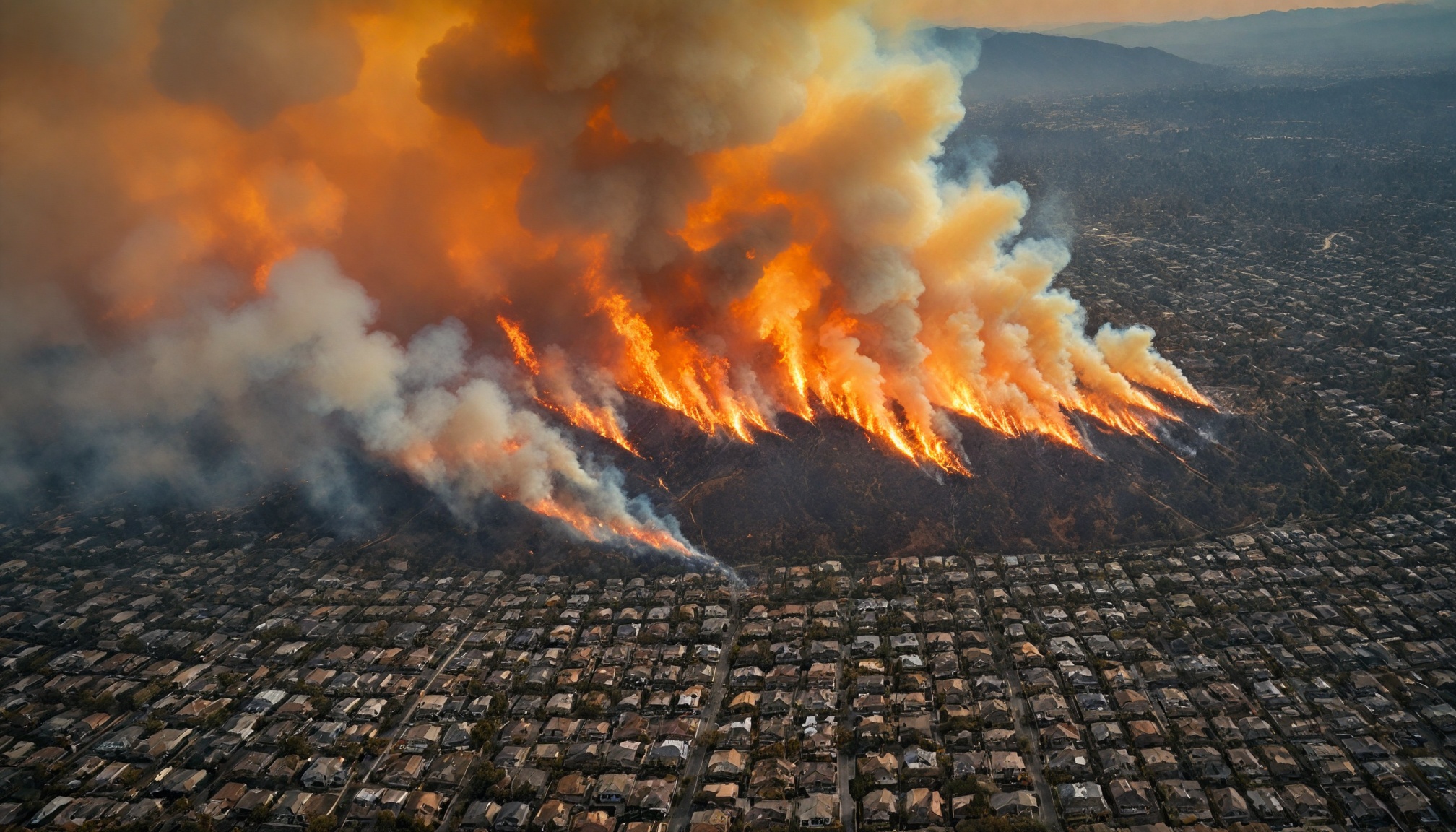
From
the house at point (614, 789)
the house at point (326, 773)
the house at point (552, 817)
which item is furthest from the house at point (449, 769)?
the house at point (614, 789)

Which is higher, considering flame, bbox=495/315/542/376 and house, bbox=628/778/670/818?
flame, bbox=495/315/542/376

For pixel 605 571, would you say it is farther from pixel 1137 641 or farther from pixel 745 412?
pixel 1137 641

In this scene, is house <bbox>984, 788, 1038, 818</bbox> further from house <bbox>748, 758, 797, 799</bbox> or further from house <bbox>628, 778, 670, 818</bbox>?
house <bbox>628, 778, 670, 818</bbox>

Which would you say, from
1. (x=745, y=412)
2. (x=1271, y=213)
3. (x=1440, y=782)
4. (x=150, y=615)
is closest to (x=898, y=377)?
(x=745, y=412)

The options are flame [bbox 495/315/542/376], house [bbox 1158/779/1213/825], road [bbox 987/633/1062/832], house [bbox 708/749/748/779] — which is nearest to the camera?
house [bbox 1158/779/1213/825]

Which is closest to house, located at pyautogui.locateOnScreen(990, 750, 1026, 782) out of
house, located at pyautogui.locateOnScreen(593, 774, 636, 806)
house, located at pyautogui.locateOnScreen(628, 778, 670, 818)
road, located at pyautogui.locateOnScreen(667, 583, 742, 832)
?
house, located at pyautogui.locateOnScreen(628, 778, 670, 818)

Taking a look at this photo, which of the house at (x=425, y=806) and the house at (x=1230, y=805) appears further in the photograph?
the house at (x=425, y=806)

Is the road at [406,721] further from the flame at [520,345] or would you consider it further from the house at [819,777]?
the flame at [520,345]
